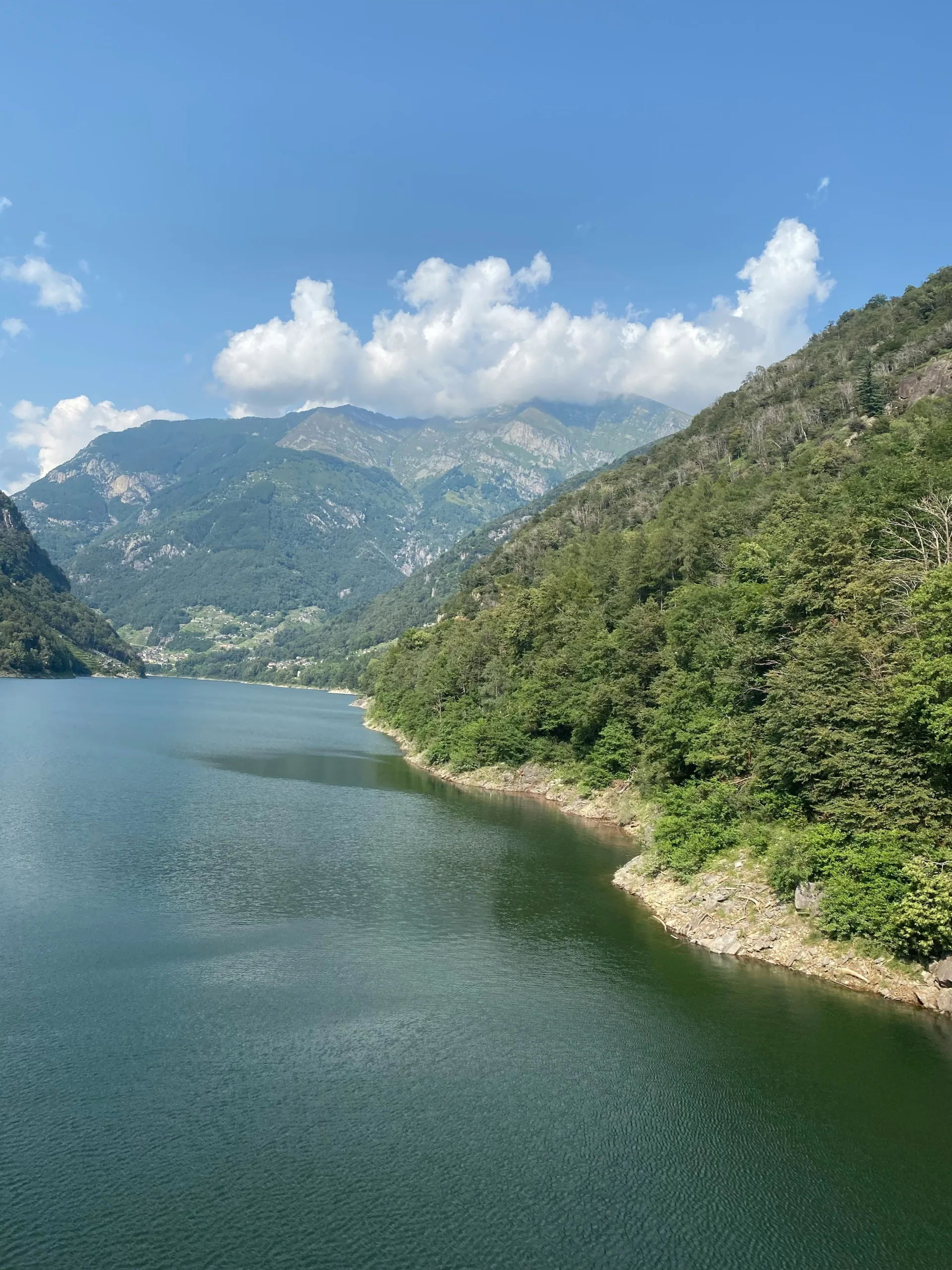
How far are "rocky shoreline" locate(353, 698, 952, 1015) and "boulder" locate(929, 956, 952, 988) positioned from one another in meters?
0.02

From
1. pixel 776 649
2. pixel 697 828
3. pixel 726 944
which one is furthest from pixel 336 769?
pixel 726 944

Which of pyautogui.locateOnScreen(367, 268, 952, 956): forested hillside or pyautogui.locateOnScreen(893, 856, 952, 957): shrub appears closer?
pyautogui.locateOnScreen(893, 856, 952, 957): shrub

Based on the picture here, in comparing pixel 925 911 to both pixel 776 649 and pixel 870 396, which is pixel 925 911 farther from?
pixel 870 396

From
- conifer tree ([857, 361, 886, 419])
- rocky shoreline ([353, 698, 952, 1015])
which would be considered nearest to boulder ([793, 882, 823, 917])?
rocky shoreline ([353, 698, 952, 1015])

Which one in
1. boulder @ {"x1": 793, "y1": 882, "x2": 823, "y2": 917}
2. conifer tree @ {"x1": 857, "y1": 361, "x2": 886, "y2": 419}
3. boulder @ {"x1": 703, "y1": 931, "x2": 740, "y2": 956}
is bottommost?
boulder @ {"x1": 703, "y1": 931, "x2": 740, "y2": 956}

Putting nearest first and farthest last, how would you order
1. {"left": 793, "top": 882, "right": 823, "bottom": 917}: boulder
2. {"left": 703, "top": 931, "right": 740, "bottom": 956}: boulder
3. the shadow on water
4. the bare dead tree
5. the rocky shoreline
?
the rocky shoreline, {"left": 793, "top": 882, "right": 823, "bottom": 917}: boulder, {"left": 703, "top": 931, "right": 740, "bottom": 956}: boulder, the bare dead tree, the shadow on water

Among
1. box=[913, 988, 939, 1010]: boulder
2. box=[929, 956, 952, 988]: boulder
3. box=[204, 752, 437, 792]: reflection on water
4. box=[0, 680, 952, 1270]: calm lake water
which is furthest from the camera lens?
box=[204, 752, 437, 792]: reflection on water

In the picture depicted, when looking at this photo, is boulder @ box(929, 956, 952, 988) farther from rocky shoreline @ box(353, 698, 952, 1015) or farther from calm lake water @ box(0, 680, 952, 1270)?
calm lake water @ box(0, 680, 952, 1270)

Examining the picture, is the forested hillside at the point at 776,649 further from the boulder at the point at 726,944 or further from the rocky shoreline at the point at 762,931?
the boulder at the point at 726,944

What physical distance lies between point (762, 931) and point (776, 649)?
794 inches

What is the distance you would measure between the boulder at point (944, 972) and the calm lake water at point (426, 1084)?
5.86 ft

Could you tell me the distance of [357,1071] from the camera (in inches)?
1039

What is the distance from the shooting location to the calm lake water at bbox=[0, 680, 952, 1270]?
19234mm

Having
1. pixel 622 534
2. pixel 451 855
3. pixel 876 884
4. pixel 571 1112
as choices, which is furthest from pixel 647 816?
pixel 622 534
